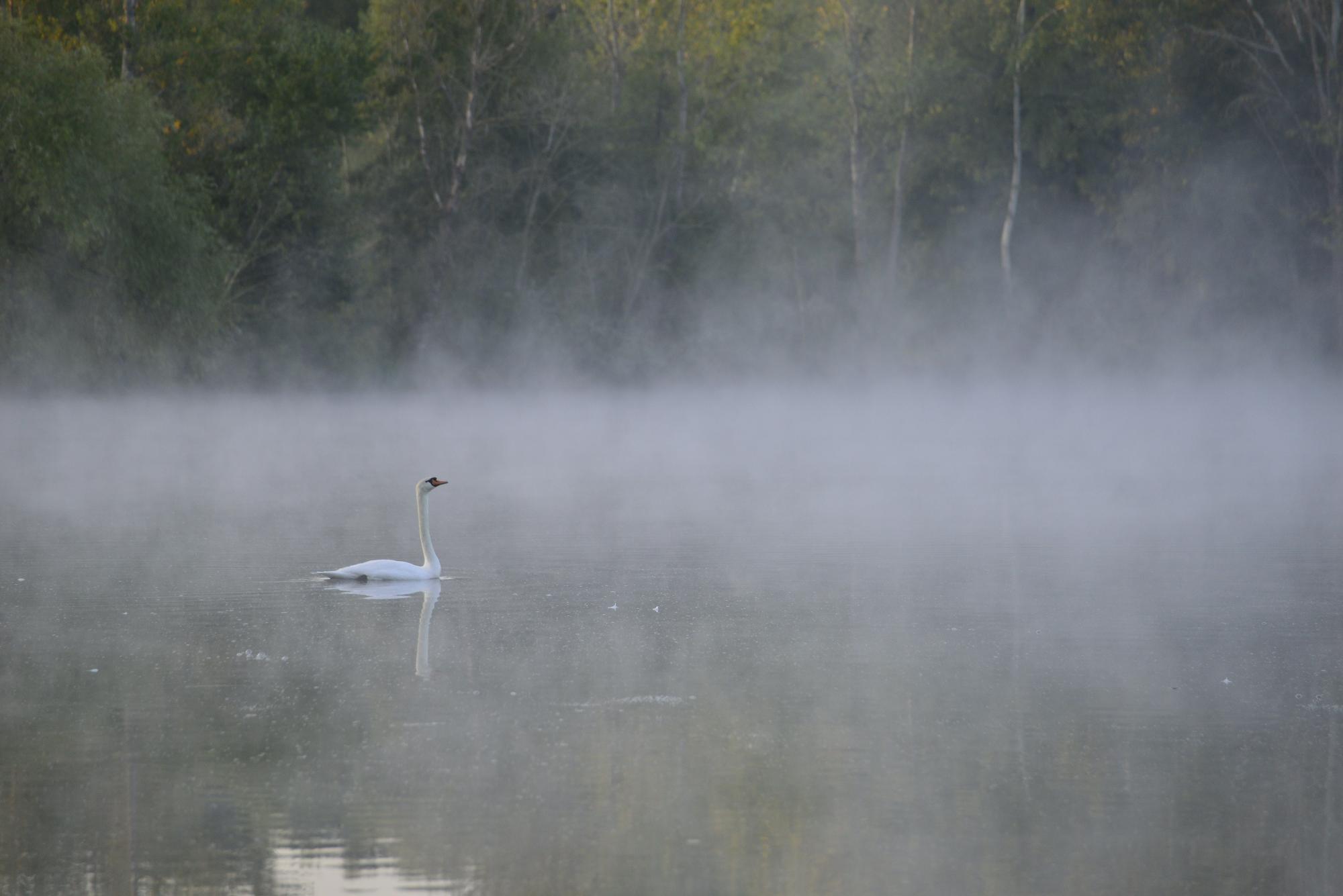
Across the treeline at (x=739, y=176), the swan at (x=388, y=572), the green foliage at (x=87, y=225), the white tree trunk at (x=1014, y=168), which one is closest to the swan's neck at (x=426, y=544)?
the swan at (x=388, y=572)

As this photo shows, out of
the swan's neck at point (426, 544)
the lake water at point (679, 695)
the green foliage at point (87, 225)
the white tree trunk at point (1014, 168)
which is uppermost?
the white tree trunk at point (1014, 168)

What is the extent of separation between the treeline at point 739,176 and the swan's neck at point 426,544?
2030 cm

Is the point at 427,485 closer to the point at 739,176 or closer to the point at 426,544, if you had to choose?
the point at 426,544

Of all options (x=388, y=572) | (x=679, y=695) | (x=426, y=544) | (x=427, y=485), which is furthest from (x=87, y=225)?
(x=679, y=695)

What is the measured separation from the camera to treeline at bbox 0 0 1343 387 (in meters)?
36.1

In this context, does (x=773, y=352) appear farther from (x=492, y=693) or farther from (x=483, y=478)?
(x=492, y=693)

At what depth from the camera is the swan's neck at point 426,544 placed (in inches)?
419

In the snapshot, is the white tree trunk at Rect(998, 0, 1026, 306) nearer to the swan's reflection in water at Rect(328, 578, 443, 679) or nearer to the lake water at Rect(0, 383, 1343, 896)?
the lake water at Rect(0, 383, 1343, 896)

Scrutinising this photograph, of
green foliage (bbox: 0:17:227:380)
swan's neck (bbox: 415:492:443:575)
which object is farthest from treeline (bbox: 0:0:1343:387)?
swan's neck (bbox: 415:492:443:575)

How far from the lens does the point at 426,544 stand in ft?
35.8

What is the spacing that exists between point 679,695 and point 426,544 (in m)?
4.06

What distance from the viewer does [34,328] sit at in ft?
85.4

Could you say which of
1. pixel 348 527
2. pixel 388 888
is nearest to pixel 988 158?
pixel 348 527

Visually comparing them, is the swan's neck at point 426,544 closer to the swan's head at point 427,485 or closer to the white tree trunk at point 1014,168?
the swan's head at point 427,485
